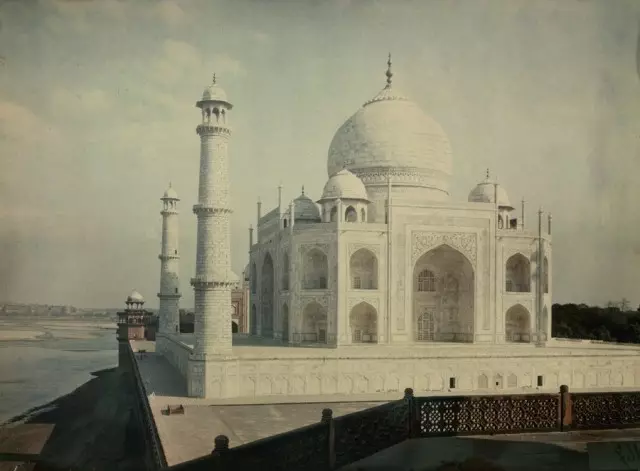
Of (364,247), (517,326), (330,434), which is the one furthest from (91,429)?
(517,326)

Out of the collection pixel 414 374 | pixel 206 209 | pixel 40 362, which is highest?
pixel 206 209

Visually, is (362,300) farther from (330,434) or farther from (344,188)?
(330,434)

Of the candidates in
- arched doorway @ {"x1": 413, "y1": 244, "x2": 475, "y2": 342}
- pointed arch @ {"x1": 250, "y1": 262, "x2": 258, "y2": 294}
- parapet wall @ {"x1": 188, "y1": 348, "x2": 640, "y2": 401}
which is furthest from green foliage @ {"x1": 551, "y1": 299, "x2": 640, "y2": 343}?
pointed arch @ {"x1": 250, "y1": 262, "x2": 258, "y2": 294}

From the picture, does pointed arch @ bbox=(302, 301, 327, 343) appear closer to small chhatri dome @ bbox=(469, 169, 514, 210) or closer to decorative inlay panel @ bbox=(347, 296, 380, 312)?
decorative inlay panel @ bbox=(347, 296, 380, 312)

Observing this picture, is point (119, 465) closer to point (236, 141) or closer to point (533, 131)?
point (236, 141)

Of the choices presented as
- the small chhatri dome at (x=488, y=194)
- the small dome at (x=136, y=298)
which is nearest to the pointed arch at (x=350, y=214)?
the small chhatri dome at (x=488, y=194)
